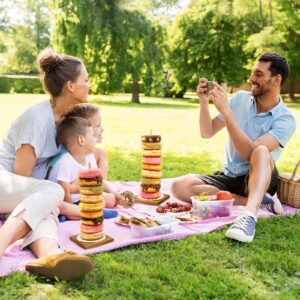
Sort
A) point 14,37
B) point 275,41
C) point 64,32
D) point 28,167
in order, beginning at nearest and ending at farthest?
point 28,167
point 64,32
point 275,41
point 14,37

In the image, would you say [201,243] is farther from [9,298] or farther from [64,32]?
[64,32]

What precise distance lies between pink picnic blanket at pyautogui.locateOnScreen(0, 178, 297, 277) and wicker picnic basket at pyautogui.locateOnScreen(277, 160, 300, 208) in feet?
0.23

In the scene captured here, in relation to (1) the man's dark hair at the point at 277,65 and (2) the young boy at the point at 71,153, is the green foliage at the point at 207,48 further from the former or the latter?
(2) the young boy at the point at 71,153

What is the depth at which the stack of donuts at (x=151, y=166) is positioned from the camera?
398 centimetres

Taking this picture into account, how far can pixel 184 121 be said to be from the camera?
1233 centimetres

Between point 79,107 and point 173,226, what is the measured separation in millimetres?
1103

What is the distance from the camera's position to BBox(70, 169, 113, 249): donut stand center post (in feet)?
9.08

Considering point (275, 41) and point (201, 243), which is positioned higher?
point (275, 41)

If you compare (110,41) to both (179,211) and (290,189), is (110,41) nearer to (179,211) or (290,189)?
(290,189)

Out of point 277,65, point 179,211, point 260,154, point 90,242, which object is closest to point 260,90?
point 277,65

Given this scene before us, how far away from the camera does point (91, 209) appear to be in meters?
2.81

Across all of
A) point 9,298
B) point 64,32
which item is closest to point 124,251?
point 9,298

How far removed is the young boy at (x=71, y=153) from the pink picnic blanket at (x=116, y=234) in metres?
0.17

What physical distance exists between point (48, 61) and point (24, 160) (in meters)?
0.74
